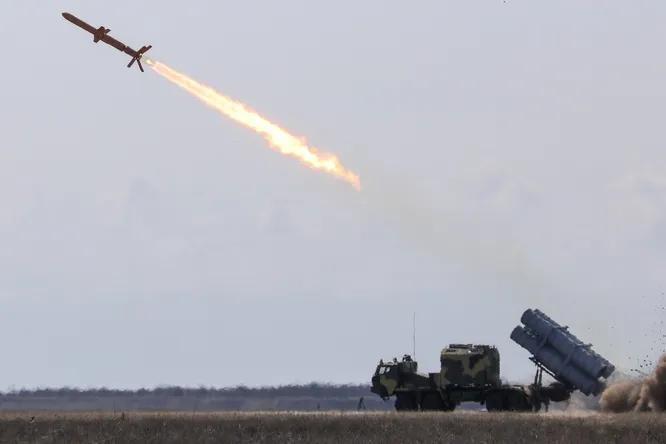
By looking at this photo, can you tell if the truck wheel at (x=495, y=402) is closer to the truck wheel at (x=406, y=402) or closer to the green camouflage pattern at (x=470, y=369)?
the green camouflage pattern at (x=470, y=369)

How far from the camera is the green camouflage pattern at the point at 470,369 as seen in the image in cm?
5844

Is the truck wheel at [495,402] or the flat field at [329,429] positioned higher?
the truck wheel at [495,402]

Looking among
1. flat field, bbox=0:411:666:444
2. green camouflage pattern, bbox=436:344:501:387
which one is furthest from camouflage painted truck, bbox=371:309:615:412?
flat field, bbox=0:411:666:444

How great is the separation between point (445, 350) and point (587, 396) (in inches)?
245

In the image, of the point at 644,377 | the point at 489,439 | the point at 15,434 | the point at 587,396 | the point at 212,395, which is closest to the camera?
the point at 489,439

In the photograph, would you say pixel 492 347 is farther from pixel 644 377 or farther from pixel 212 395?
pixel 212 395

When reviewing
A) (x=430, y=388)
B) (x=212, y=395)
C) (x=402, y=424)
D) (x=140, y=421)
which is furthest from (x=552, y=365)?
(x=212, y=395)

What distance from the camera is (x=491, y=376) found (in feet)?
192

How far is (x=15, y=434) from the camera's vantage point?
150 ft

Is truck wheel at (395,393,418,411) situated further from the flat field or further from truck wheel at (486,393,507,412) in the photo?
the flat field

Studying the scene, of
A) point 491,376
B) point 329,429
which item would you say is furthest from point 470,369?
point 329,429

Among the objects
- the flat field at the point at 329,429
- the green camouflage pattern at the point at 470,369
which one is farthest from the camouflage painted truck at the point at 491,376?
the flat field at the point at 329,429

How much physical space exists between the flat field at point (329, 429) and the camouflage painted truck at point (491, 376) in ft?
30.9

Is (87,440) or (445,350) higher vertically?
(445,350)
